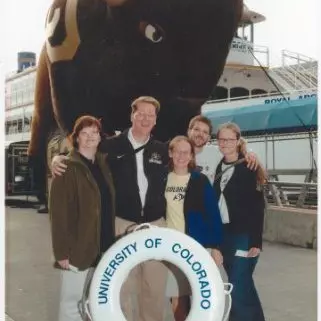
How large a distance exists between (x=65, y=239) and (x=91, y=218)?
186 mm

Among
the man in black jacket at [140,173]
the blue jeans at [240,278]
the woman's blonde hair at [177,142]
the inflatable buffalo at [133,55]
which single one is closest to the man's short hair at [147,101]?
the man in black jacket at [140,173]

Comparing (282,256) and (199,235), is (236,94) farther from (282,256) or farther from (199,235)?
(282,256)

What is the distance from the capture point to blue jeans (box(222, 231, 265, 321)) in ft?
10.3

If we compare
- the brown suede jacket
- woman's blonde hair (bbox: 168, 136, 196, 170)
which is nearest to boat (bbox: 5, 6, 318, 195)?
woman's blonde hair (bbox: 168, 136, 196, 170)

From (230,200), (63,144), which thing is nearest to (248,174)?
(230,200)

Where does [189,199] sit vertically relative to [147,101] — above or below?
below

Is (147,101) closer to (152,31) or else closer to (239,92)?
(152,31)

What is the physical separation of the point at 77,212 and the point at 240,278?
102cm

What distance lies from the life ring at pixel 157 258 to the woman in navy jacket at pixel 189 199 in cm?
20

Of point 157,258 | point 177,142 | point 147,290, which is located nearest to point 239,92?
point 177,142

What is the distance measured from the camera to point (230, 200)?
3098 millimetres

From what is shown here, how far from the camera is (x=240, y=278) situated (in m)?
3.16

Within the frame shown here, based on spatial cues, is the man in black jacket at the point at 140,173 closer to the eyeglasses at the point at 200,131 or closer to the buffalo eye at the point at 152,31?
the eyeglasses at the point at 200,131

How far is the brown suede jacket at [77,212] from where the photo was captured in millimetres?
2957
